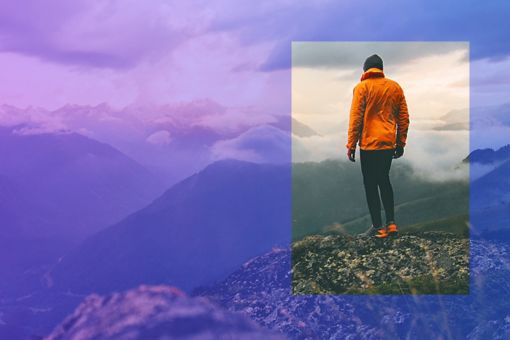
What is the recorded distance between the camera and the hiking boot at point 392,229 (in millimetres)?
7973

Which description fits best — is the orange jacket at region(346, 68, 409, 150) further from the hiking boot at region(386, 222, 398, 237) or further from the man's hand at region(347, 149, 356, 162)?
the hiking boot at region(386, 222, 398, 237)

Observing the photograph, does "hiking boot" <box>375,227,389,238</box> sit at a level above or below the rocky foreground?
above

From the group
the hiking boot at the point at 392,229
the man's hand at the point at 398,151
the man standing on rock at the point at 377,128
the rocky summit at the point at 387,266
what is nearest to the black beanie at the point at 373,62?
the man standing on rock at the point at 377,128

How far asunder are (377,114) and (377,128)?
0.14 meters

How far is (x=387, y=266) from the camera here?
25.9 ft

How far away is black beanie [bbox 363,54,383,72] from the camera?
310 inches

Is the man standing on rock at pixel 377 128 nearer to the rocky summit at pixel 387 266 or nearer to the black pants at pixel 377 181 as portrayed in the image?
the black pants at pixel 377 181

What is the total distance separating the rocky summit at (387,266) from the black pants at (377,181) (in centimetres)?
29

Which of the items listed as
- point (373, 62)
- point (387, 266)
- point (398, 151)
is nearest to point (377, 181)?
point (398, 151)

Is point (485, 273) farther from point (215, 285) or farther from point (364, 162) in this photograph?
point (215, 285)

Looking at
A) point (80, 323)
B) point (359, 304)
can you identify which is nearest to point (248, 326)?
point (359, 304)

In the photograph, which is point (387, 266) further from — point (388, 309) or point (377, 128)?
point (377, 128)

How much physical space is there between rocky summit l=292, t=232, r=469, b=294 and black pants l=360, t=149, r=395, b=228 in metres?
0.29

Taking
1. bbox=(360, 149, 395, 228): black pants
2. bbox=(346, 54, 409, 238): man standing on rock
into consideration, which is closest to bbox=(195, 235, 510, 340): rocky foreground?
bbox=(360, 149, 395, 228): black pants
